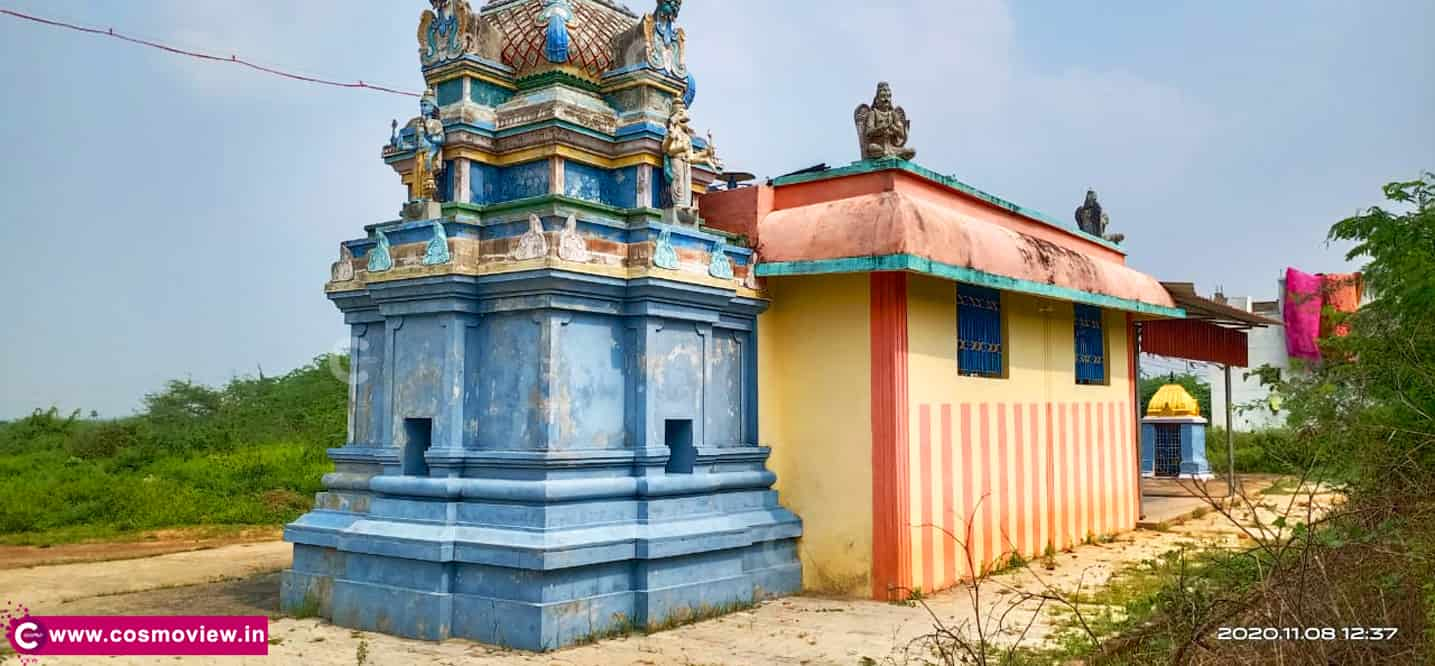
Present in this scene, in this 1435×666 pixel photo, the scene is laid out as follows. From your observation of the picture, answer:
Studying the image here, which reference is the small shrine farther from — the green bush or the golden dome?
the green bush

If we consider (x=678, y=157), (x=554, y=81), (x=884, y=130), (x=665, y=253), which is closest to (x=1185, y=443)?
(x=884, y=130)

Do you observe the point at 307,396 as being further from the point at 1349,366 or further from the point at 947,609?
the point at 1349,366

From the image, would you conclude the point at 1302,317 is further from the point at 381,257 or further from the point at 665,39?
the point at 381,257

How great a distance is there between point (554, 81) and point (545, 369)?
2986mm

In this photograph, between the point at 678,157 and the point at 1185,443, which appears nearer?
the point at 678,157

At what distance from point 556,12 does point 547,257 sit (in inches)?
117

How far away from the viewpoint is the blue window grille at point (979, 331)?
11102 mm

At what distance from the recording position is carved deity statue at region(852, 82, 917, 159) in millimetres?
10883

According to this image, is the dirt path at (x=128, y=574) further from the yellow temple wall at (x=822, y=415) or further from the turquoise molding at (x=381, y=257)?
the yellow temple wall at (x=822, y=415)

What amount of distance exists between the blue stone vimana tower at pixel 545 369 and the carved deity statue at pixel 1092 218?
7.10 metres

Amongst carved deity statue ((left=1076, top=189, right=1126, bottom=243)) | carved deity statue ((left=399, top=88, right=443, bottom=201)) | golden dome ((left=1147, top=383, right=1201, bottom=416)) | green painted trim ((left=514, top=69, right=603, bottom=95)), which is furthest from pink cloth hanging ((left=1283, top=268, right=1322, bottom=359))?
carved deity statue ((left=399, top=88, right=443, bottom=201))

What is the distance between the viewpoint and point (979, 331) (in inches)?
451

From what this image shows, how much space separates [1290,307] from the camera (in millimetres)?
33688

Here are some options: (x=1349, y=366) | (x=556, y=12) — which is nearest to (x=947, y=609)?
(x=1349, y=366)
